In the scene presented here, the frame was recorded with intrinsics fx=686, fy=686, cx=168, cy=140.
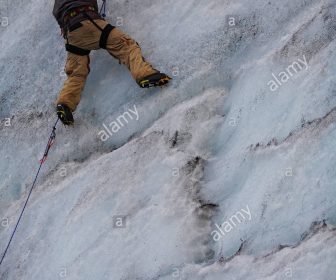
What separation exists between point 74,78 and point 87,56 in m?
0.30

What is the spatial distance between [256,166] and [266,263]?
105 centimetres

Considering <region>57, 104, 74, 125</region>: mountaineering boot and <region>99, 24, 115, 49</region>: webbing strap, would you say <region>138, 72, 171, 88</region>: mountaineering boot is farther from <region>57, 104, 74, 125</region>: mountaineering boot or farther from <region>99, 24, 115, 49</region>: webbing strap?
<region>57, 104, 74, 125</region>: mountaineering boot

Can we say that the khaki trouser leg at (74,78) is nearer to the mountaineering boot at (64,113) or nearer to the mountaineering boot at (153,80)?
the mountaineering boot at (64,113)

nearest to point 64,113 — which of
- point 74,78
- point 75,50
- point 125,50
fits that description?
point 74,78

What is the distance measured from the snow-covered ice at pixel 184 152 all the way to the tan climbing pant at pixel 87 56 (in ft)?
0.91

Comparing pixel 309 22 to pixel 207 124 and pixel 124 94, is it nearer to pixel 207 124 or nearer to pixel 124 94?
pixel 207 124

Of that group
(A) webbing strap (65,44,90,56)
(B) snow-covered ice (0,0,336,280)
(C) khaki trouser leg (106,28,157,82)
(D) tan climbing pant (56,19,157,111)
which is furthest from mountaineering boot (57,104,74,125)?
(C) khaki trouser leg (106,28,157,82)

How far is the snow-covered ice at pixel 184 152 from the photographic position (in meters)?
6.17

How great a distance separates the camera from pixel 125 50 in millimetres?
7621

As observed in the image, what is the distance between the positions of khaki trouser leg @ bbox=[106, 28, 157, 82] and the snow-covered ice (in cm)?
30

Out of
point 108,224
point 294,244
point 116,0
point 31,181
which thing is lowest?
point 294,244

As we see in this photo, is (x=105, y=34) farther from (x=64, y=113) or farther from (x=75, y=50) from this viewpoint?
(x=64, y=113)

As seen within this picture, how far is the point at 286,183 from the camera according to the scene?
624 centimetres

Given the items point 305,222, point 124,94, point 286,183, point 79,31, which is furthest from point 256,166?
point 79,31
